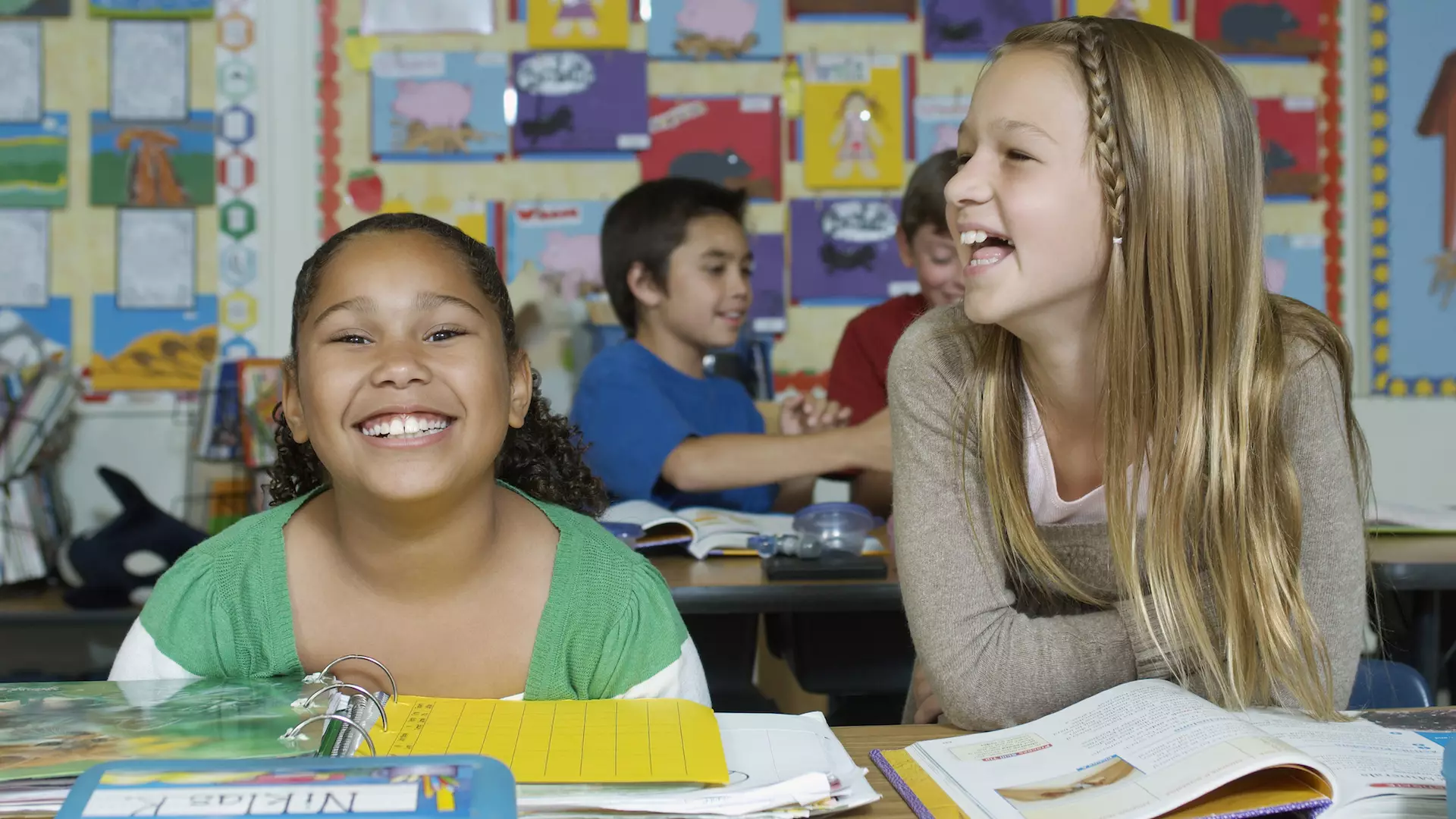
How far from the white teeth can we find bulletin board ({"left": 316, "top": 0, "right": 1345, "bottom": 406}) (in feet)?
6.82

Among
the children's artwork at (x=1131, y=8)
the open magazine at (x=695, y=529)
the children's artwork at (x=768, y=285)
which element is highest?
the children's artwork at (x=1131, y=8)

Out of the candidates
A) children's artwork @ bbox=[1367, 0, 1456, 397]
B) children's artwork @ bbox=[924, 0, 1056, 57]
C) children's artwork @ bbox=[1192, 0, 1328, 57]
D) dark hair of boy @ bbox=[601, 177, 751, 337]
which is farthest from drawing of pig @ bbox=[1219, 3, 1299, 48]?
dark hair of boy @ bbox=[601, 177, 751, 337]

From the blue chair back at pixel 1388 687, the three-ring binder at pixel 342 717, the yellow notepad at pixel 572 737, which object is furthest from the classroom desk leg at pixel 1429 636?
the three-ring binder at pixel 342 717

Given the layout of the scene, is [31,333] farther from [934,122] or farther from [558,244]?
[934,122]

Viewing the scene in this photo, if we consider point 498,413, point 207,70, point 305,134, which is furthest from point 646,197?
point 498,413

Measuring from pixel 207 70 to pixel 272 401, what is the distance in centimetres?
95

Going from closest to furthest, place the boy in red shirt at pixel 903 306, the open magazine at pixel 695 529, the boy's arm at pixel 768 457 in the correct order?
the open magazine at pixel 695 529
the boy's arm at pixel 768 457
the boy in red shirt at pixel 903 306

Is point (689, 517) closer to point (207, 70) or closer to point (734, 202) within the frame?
point (734, 202)

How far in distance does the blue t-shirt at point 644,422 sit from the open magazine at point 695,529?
18 centimetres

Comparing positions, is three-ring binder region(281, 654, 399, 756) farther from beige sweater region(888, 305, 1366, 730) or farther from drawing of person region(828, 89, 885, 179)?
drawing of person region(828, 89, 885, 179)

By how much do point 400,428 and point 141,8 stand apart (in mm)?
2598

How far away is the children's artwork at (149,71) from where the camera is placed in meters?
3.08

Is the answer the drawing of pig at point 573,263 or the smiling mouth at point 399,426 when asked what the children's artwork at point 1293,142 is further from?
the smiling mouth at point 399,426

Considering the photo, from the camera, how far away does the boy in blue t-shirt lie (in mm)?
2066
